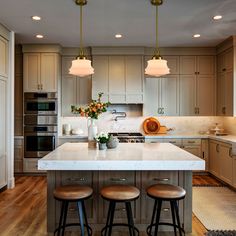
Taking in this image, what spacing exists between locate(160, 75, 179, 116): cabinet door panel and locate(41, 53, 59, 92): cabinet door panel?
2449 millimetres

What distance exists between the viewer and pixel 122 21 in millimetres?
4172

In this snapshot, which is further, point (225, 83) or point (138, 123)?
point (138, 123)

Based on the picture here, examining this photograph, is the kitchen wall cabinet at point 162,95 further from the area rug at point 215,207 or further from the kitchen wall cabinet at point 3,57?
the kitchen wall cabinet at point 3,57

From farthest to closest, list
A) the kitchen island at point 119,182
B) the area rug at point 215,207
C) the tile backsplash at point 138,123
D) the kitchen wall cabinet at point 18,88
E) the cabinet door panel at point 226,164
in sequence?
the tile backsplash at point 138,123
the kitchen wall cabinet at point 18,88
the cabinet door panel at point 226,164
the area rug at point 215,207
the kitchen island at point 119,182

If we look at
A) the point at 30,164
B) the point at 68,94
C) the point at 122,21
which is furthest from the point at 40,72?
the point at 122,21

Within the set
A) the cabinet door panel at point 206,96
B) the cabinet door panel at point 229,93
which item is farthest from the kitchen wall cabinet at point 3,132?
the cabinet door panel at point 229,93

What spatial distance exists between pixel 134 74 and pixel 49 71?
74.8 inches

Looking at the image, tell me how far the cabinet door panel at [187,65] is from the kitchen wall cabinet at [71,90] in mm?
2208

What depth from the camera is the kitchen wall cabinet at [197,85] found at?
232 inches

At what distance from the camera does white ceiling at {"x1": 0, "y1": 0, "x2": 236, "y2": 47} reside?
3.51 m

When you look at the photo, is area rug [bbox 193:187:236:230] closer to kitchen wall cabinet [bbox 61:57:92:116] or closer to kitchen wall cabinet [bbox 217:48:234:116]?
kitchen wall cabinet [bbox 217:48:234:116]

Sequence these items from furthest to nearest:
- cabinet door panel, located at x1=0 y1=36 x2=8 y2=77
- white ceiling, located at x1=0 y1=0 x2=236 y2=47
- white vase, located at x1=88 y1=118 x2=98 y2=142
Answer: cabinet door panel, located at x1=0 y1=36 x2=8 y2=77, white ceiling, located at x1=0 y1=0 x2=236 y2=47, white vase, located at x1=88 y1=118 x2=98 y2=142

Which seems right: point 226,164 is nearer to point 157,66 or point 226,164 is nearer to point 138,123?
point 138,123

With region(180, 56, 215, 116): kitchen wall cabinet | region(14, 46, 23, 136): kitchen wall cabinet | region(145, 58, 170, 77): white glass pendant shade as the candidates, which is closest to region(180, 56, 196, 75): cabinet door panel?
region(180, 56, 215, 116): kitchen wall cabinet
